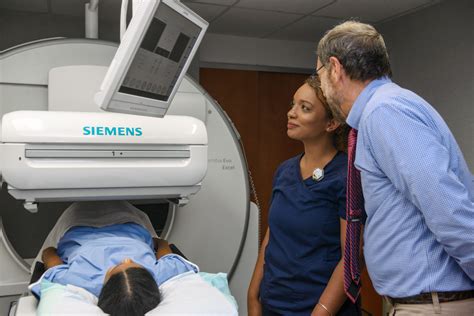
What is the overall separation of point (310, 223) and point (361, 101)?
420mm

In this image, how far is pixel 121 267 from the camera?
129cm

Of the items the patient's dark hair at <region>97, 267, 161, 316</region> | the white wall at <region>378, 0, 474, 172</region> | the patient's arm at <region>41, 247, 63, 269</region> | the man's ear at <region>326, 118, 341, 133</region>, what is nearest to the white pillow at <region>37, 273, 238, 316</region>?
the patient's dark hair at <region>97, 267, 161, 316</region>

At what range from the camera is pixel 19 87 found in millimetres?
1652

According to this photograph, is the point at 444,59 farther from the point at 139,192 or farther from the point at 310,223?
the point at 139,192

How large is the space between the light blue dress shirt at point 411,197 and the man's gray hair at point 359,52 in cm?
5

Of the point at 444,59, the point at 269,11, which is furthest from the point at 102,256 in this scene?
the point at 444,59

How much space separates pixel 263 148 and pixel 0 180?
86.4 inches

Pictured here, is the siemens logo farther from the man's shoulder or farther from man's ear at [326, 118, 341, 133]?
the man's shoulder

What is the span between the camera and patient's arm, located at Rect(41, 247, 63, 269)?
1.45 metres

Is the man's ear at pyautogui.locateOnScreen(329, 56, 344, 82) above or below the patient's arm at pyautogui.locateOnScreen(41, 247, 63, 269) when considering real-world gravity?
above

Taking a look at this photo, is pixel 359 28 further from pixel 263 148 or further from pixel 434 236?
pixel 263 148

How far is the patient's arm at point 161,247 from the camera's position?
157 centimetres

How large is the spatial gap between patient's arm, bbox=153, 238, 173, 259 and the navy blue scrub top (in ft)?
1.19

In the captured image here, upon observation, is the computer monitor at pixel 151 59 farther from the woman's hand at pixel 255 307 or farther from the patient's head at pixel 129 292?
the woman's hand at pixel 255 307
